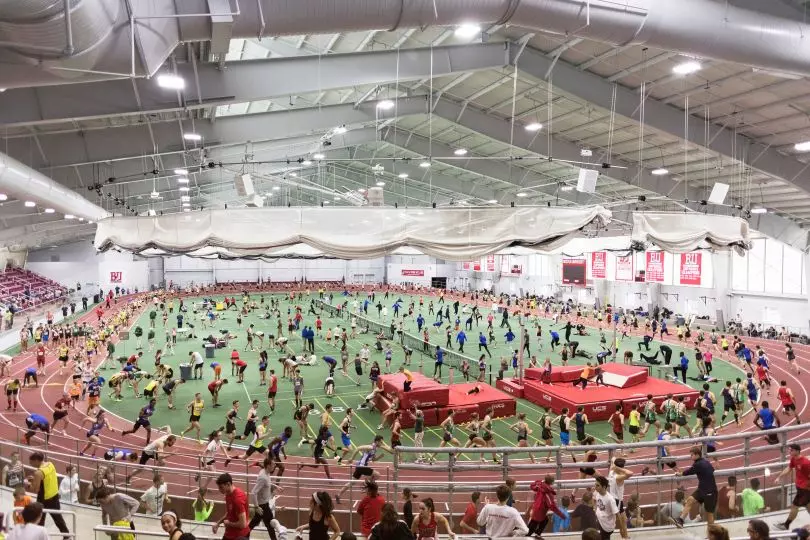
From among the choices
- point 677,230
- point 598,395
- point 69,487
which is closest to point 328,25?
point 677,230

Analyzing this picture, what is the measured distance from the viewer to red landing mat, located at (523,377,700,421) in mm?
17969

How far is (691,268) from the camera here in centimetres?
3950

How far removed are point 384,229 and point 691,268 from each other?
1538 inches

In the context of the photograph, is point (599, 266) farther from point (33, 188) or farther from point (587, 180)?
point (33, 188)

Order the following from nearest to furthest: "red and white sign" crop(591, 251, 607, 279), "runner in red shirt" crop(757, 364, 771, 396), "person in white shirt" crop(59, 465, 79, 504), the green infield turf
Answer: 1. "person in white shirt" crop(59, 465, 79, 504)
2. the green infield turf
3. "runner in red shirt" crop(757, 364, 771, 396)
4. "red and white sign" crop(591, 251, 607, 279)

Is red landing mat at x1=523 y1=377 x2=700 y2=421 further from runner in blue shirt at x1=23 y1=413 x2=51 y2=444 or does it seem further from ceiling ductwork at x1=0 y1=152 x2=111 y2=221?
ceiling ductwork at x1=0 y1=152 x2=111 y2=221

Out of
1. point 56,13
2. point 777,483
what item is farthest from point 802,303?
point 56,13

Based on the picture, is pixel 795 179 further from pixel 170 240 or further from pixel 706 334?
pixel 170 240

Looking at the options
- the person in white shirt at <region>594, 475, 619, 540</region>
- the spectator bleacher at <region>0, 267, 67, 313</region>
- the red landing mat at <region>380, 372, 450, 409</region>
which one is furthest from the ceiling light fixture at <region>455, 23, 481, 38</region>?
the spectator bleacher at <region>0, 267, 67, 313</region>

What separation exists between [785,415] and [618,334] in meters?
19.2

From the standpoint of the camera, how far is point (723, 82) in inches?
627

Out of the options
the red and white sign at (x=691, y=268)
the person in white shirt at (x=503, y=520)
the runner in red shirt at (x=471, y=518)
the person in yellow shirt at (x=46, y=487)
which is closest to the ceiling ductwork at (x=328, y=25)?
the person in yellow shirt at (x=46, y=487)

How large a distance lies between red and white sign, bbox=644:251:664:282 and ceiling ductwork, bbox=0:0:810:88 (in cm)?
3299

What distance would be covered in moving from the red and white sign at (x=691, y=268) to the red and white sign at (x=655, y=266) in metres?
1.48
